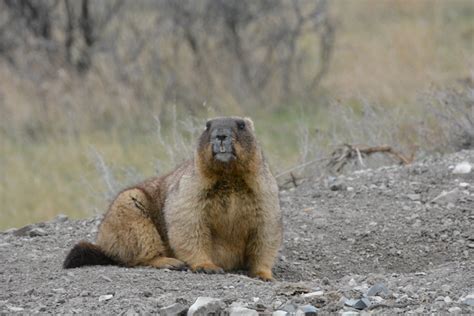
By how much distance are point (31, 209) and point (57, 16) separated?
5.72m

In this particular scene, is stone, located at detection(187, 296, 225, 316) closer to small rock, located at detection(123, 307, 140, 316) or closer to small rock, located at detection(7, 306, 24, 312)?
small rock, located at detection(123, 307, 140, 316)

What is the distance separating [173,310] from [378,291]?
111 centimetres

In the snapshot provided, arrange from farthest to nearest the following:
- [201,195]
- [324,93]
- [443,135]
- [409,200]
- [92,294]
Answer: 1. [324,93]
2. [443,135]
3. [409,200]
4. [201,195]
5. [92,294]

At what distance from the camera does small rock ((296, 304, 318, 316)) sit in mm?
5250

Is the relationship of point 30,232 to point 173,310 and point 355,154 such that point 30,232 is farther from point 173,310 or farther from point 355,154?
point 355,154

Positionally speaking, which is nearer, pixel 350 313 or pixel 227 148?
pixel 350 313

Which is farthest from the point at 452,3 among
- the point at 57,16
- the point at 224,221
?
the point at 224,221

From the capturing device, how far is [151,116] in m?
14.9

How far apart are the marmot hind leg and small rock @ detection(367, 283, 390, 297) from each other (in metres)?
1.64

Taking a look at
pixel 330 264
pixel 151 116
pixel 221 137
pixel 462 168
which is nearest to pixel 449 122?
pixel 462 168

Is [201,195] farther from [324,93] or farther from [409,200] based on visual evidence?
[324,93]

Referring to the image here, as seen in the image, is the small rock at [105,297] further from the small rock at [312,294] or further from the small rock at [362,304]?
the small rock at [362,304]

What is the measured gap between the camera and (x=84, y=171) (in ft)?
43.2

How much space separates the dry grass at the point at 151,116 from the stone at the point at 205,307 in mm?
4405
